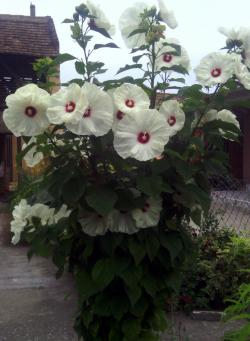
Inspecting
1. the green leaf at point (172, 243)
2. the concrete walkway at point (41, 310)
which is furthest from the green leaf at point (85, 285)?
the concrete walkway at point (41, 310)

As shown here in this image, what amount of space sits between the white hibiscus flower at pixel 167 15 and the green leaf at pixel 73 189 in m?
0.78

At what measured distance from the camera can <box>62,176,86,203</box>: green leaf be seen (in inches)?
78.3

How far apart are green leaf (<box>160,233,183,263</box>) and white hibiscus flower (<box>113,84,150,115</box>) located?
1.87 ft

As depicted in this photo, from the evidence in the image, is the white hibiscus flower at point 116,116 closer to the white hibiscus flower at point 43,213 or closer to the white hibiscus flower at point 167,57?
the white hibiscus flower at point 167,57

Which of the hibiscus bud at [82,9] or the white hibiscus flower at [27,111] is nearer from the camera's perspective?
the white hibiscus flower at [27,111]

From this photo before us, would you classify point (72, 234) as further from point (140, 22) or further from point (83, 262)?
point (140, 22)

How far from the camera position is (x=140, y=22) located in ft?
7.34

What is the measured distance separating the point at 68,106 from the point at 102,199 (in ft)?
1.25

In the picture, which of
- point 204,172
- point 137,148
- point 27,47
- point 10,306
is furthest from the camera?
point 27,47

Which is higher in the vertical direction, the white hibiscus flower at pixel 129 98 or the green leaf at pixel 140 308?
the white hibiscus flower at pixel 129 98

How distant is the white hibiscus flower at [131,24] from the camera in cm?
227

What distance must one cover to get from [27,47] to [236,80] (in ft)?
48.8

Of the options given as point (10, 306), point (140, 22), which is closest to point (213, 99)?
point (140, 22)

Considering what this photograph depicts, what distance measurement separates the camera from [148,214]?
2.11 m
